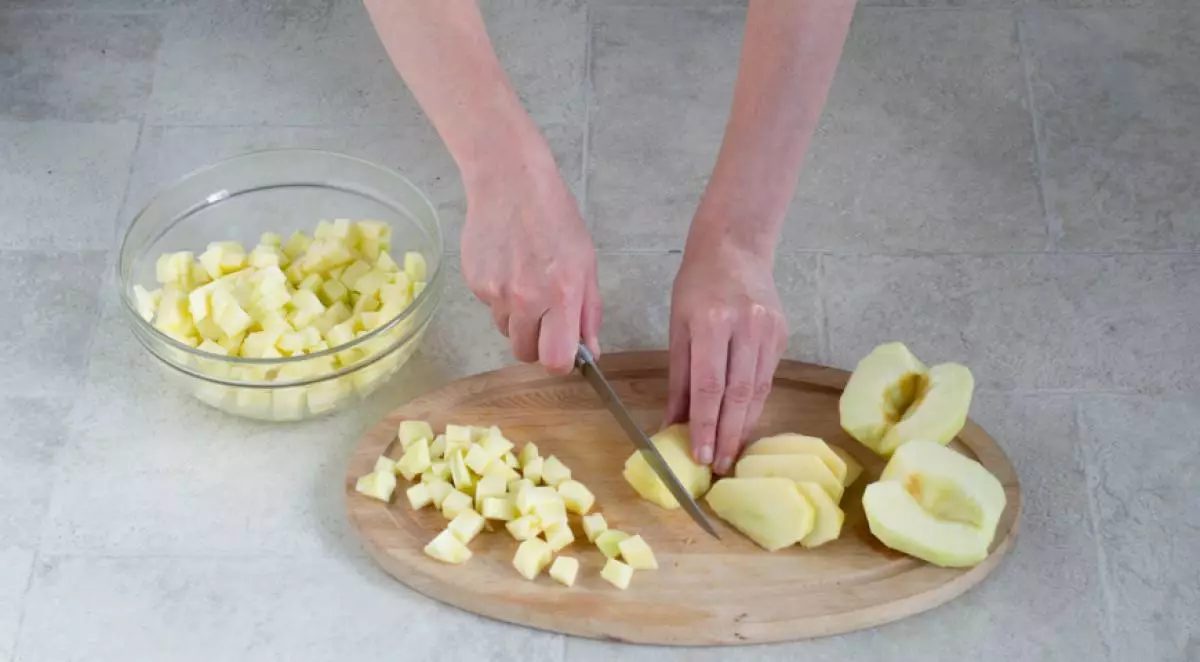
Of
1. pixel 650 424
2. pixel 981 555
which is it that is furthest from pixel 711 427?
pixel 981 555

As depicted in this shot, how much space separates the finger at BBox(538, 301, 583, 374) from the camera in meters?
1.38

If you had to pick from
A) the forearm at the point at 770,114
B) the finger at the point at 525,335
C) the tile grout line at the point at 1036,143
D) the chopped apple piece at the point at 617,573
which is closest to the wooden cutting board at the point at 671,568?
the chopped apple piece at the point at 617,573

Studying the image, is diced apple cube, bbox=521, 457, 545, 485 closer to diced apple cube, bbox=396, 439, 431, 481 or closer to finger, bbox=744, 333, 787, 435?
diced apple cube, bbox=396, 439, 431, 481

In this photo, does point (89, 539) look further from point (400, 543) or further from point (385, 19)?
point (385, 19)

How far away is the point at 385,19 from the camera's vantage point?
4.74 feet

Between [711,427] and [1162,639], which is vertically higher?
[711,427]

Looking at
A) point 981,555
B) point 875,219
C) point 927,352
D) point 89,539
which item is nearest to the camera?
point 981,555

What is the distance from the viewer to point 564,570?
1.39 metres

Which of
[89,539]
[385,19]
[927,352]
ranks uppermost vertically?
[385,19]

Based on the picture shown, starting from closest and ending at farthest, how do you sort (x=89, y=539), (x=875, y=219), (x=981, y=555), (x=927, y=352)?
(x=981, y=555), (x=89, y=539), (x=927, y=352), (x=875, y=219)

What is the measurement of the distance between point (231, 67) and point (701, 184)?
0.71m

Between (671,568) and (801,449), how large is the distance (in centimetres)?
18

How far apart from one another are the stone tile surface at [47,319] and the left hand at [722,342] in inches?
28.6

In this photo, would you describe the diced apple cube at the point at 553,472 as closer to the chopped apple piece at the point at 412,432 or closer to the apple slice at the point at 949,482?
the chopped apple piece at the point at 412,432
